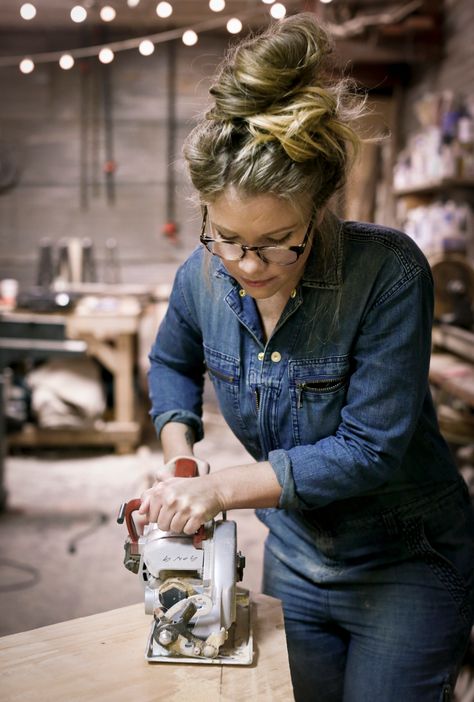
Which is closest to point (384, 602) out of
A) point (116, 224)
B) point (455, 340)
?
point (455, 340)

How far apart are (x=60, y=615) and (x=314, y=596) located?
1.96 metres

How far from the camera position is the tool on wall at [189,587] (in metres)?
1.28

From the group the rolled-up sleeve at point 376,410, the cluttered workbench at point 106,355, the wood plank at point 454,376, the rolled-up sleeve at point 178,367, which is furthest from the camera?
the cluttered workbench at point 106,355

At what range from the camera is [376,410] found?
4.33 feet

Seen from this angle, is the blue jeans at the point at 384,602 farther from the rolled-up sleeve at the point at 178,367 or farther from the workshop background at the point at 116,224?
the workshop background at the point at 116,224

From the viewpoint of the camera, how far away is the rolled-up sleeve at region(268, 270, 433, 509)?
1311mm

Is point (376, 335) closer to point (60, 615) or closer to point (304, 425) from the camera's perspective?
Result: point (304, 425)

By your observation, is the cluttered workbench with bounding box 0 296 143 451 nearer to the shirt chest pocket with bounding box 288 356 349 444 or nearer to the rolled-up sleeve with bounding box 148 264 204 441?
the rolled-up sleeve with bounding box 148 264 204 441

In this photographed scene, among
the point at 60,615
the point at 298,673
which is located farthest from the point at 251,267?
the point at 60,615

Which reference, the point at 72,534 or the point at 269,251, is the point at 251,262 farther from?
the point at 72,534

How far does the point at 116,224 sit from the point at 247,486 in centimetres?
555

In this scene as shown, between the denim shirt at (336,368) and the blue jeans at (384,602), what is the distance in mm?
77

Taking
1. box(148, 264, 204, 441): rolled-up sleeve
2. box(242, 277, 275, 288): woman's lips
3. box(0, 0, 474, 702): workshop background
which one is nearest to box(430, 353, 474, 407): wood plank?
box(0, 0, 474, 702): workshop background

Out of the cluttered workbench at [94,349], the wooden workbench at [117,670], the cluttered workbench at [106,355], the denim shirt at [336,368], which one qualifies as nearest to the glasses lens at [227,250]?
the denim shirt at [336,368]
